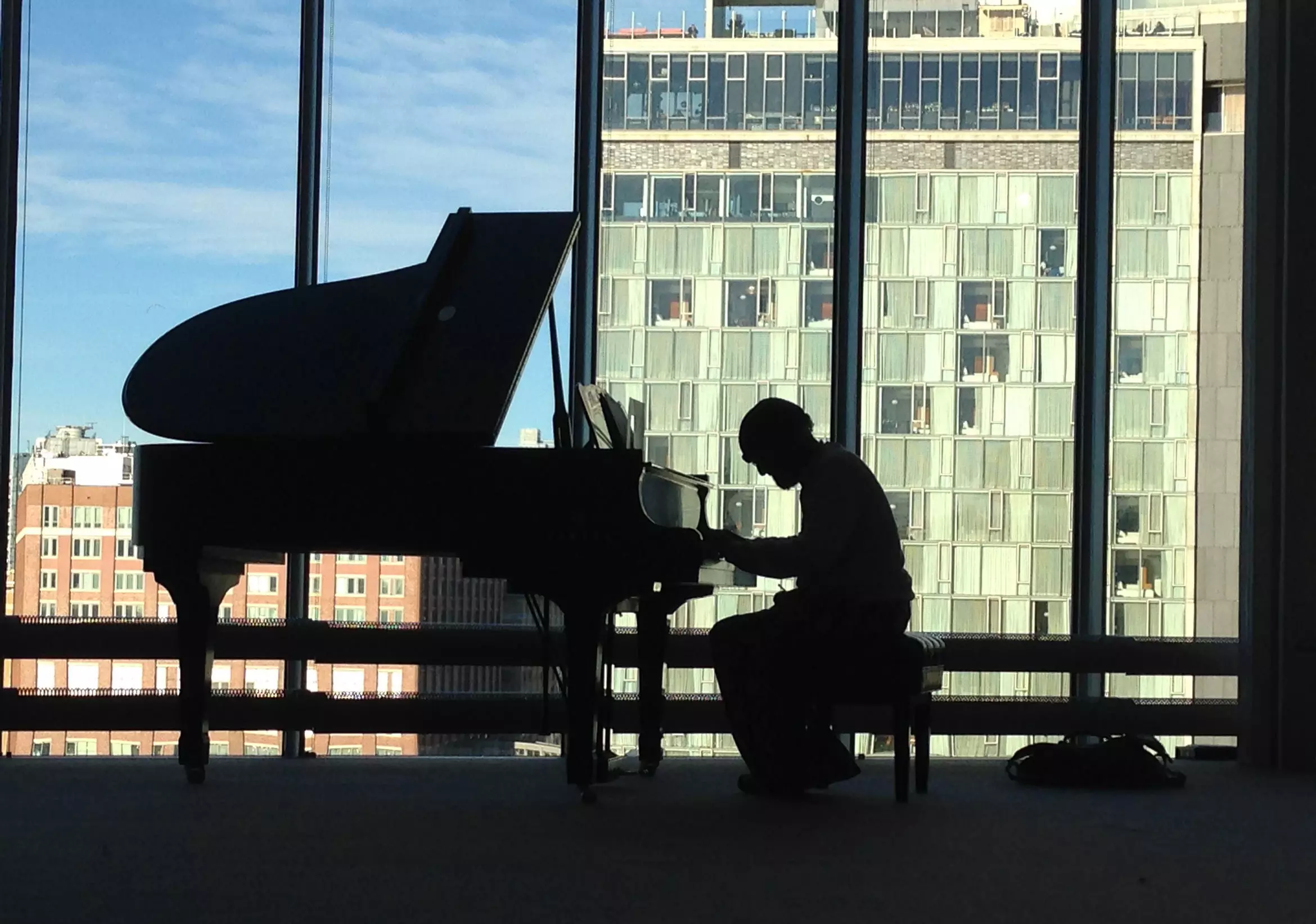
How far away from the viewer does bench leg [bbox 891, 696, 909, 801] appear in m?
4.06

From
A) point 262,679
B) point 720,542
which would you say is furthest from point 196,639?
point 720,542

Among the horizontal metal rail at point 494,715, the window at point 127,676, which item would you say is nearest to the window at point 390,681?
the horizontal metal rail at point 494,715

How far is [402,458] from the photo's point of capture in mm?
3863

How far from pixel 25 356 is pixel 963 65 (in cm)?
364

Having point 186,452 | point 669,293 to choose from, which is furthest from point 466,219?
point 669,293

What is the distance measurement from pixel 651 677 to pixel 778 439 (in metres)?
1.03

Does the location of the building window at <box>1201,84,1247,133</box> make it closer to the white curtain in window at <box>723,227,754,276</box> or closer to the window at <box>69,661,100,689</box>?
the white curtain in window at <box>723,227,754,276</box>

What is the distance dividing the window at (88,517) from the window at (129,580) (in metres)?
0.19

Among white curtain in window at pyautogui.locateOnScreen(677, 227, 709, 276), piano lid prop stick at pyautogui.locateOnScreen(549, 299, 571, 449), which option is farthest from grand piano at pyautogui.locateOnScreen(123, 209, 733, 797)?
white curtain in window at pyautogui.locateOnScreen(677, 227, 709, 276)

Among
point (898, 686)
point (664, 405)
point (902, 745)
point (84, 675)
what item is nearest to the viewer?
point (898, 686)

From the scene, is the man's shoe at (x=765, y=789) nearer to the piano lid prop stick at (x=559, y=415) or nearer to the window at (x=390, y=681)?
Result: the piano lid prop stick at (x=559, y=415)

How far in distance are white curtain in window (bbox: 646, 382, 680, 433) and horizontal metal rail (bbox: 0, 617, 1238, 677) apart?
78 centimetres

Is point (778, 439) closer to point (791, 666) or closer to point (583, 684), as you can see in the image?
point (791, 666)

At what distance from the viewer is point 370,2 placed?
5691 millimetres
